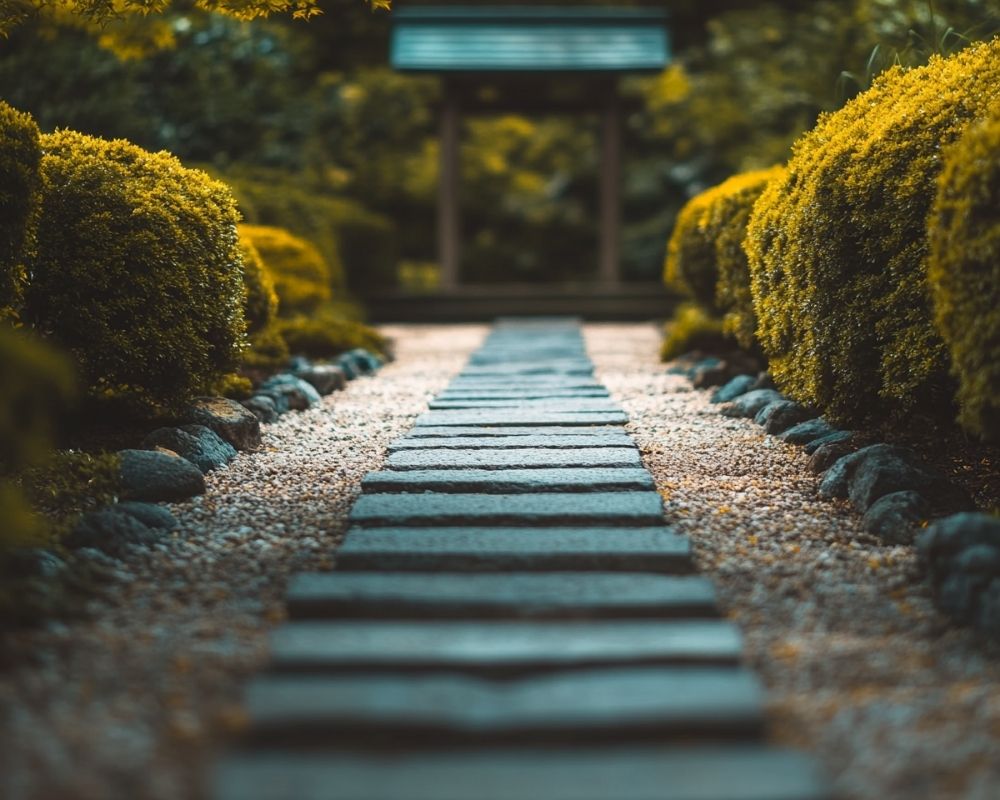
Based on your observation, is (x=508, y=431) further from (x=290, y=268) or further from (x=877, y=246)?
(x=290, y=268)

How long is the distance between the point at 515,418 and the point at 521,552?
6.96 feet

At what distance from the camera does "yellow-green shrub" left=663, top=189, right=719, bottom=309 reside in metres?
7.37

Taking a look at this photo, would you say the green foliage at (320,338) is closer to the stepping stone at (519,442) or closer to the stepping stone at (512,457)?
the stepping stone at (519,442)

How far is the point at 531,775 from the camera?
203cm

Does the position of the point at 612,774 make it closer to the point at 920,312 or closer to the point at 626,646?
the point at 626,646

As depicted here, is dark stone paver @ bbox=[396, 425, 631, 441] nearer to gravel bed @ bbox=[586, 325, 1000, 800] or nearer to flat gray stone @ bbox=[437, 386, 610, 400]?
gravel bed @ bbox=[586, 325, 1000, 800]

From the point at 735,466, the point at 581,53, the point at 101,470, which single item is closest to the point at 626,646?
the point at 735,466

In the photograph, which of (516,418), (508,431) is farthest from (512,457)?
(516,418)

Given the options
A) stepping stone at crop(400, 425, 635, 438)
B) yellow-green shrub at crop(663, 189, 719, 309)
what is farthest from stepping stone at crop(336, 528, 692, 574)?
yellow-green shrub at crop(663, 189, 719, 309)

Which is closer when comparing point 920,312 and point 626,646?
point 626,646

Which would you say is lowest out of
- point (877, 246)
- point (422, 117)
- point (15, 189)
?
point (877, 246)

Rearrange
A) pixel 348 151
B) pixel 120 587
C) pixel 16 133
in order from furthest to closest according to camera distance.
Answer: pixel 348 151
pixel 16 133
pixel 120 587

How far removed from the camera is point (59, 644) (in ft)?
8.66

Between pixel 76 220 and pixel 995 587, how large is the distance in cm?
395
